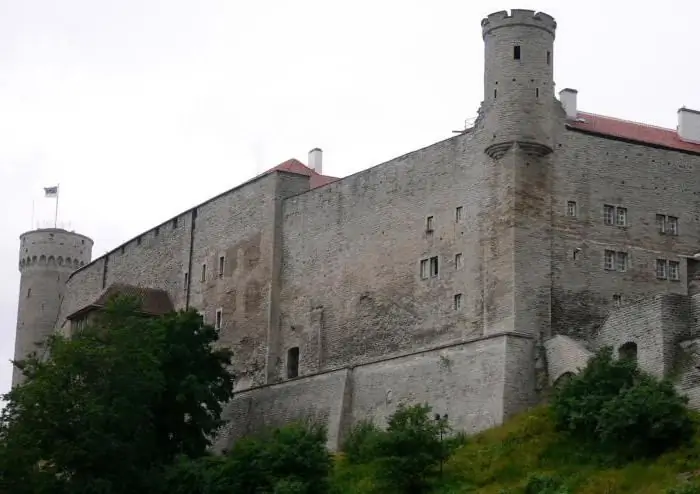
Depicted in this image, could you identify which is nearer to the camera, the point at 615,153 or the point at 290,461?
the point at 290,461

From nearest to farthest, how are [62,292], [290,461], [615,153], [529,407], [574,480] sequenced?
→ [574,480] → [290,461] → [529,407] → [615,153] → [62,292]

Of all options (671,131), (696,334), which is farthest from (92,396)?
(671,131)

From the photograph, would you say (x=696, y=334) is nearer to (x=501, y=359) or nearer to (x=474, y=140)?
(x=501, y=359)

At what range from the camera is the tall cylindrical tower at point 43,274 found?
285ft

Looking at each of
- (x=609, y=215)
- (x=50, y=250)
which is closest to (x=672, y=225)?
(x=609, y=215)

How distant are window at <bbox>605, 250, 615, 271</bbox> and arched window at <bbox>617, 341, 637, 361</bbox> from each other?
4825 millimetres

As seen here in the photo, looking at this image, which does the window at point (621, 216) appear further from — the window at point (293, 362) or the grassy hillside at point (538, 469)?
the window at point (293, 362)

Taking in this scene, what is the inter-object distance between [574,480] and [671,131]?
20610 millimetres

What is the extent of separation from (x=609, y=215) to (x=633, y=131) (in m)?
5.32

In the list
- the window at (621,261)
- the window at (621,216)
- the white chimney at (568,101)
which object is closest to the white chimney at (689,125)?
the white chimney at (568,101)

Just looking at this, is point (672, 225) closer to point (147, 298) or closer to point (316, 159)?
point (316, 159)

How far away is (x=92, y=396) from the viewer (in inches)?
2034

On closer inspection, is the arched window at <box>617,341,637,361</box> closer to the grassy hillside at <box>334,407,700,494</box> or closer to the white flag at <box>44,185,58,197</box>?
the grassy hillside at <box>334,407,700,494</box>

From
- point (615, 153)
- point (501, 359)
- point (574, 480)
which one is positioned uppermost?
point (615, 153)
